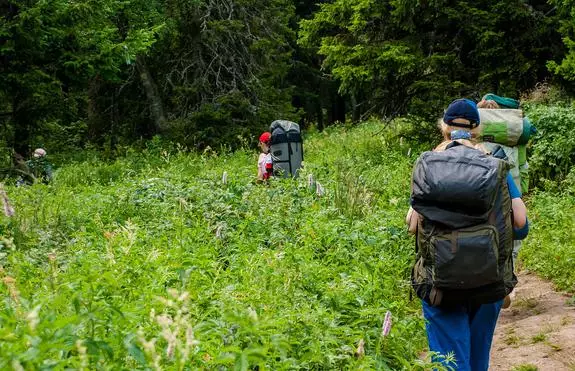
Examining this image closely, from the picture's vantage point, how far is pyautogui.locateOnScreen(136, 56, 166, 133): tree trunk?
19931 mm

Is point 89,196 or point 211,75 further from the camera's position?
point 211,75

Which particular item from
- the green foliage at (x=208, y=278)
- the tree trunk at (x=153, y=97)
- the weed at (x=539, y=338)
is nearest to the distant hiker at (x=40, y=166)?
the green foliage at (x=208, y=278)

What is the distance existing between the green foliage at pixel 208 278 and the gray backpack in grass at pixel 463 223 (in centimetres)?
46

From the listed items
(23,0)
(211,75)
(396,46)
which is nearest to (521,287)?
(396,46)

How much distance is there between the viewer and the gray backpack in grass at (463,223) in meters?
3.19

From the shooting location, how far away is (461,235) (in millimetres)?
3219

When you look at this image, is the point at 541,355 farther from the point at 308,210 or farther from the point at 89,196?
the point at 89,196

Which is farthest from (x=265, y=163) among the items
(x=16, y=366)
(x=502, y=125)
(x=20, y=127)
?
(x=16, y=366)

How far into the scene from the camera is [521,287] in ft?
22.0

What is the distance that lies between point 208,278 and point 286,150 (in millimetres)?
4758

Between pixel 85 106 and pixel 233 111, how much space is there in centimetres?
651

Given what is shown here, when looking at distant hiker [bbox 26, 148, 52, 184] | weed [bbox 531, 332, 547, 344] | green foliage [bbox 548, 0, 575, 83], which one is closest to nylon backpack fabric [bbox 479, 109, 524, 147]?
weed [bbox 531, 332, 547, 344]

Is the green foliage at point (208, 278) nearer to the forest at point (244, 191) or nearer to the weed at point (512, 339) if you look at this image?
the forest at point (244, 191)

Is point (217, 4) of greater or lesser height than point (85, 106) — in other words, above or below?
above
